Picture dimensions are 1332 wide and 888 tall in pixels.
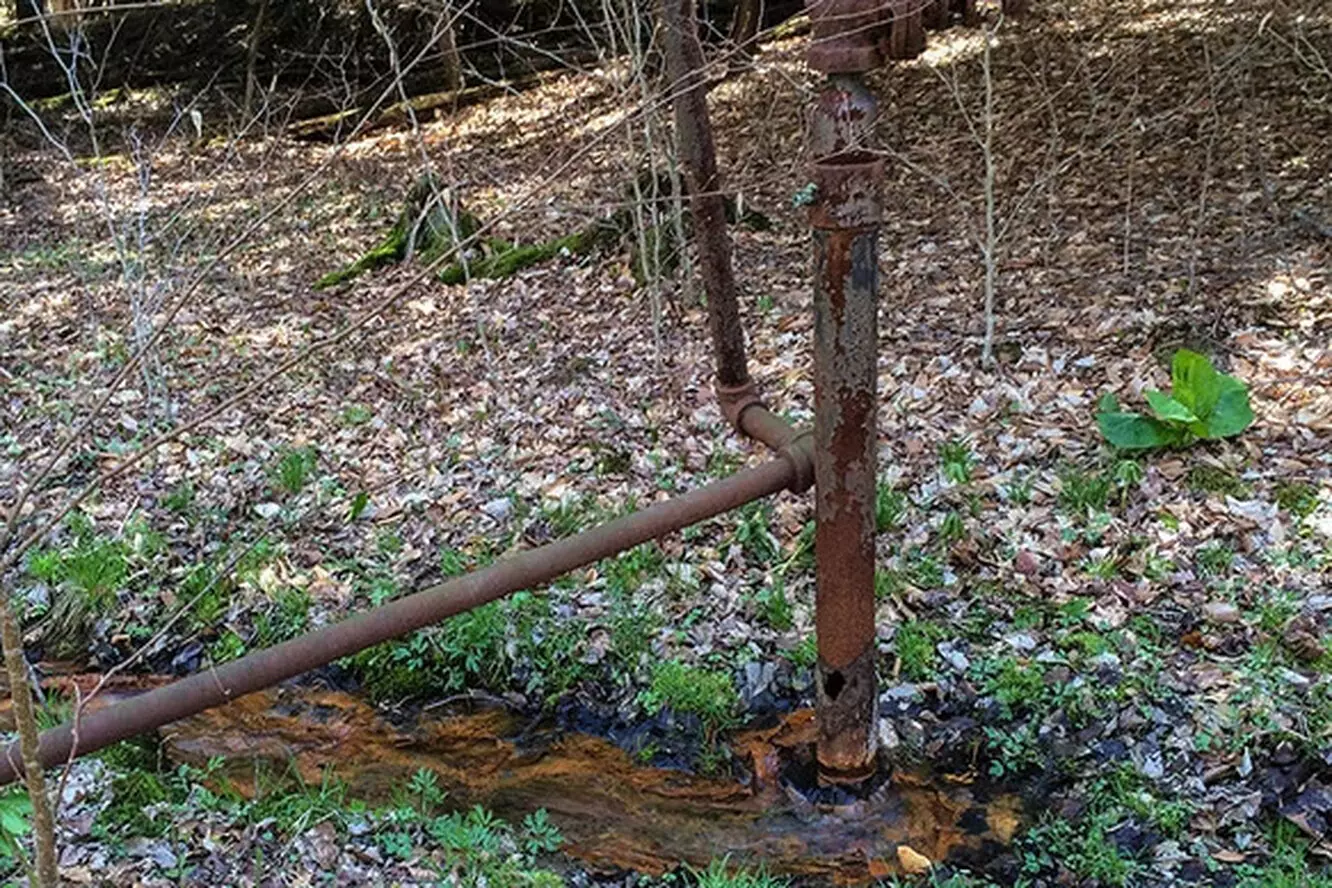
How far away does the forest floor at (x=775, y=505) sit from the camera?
117 inches

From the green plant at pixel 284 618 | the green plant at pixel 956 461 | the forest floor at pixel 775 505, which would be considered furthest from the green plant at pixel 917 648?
the green plant at pixel 284 618

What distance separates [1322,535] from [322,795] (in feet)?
10.8

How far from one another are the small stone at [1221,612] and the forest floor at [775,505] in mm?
13

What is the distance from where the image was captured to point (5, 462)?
5.30 metres

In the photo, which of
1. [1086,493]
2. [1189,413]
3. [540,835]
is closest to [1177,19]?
[1189,413]

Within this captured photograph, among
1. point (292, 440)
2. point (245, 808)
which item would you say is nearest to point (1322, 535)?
point (245, 808)

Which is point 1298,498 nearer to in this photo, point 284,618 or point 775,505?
point 775,505

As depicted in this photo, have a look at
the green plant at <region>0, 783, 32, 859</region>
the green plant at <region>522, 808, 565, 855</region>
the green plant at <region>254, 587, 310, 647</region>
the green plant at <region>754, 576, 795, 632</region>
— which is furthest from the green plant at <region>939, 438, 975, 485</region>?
the green plant at <region>0, 783, 32, 859</region>

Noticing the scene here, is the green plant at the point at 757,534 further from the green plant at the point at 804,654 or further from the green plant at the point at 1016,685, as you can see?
the green plant at the point at 1016,685

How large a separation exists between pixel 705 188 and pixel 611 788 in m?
1.89

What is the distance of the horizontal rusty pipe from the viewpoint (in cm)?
213

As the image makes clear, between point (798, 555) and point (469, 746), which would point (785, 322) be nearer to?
point (798, 555)

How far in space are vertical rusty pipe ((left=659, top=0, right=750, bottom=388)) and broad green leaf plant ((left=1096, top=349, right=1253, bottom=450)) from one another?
64.0 inches

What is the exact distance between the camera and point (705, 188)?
3.01m
